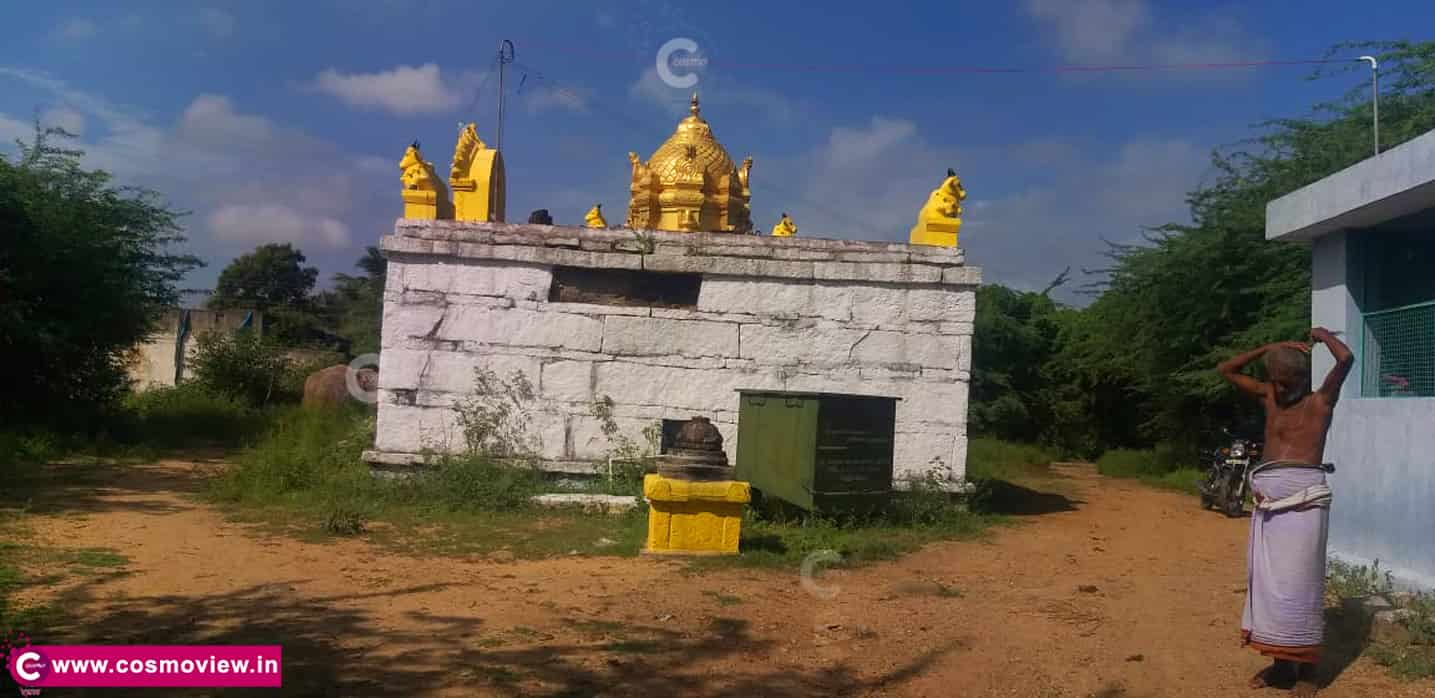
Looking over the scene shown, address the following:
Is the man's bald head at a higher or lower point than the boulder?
higher

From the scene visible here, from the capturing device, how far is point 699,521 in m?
7.96

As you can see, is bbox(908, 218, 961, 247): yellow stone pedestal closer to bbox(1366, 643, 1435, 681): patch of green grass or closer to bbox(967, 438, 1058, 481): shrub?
bbox(967, 438, 1058, 481): shrub

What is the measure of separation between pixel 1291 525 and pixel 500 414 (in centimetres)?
784

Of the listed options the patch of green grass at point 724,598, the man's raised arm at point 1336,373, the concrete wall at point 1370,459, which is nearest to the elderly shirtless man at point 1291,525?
the man's raised arm at point 1336,373

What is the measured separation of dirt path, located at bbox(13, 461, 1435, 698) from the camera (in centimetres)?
500

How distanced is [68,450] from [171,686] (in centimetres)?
1152

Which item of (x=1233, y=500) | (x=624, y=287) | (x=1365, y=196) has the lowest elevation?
(x=1233, y=500)

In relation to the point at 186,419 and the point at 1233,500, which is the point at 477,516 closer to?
the point at 1233,500

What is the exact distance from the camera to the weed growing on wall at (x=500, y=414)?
1087cm

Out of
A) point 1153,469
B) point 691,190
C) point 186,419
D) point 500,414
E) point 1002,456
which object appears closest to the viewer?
point 500,414

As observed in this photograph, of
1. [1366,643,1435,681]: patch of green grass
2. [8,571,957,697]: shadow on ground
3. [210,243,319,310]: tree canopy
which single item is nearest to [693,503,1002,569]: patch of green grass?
[8,571,957,697]: shadow on ground
